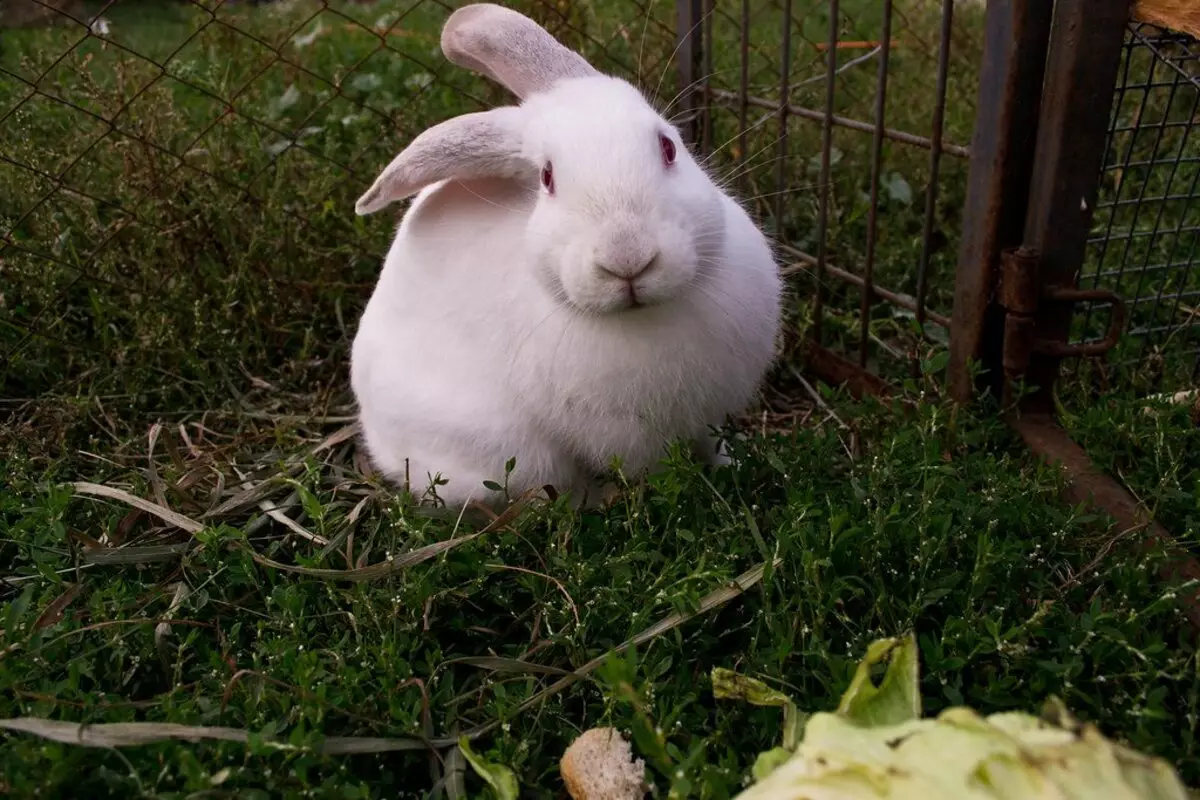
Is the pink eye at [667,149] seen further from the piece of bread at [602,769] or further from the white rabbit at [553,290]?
the piece of bread at [602,769]

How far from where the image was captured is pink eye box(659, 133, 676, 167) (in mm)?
2010

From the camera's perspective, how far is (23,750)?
4.42 ft

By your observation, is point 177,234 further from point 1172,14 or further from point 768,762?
point 1172,14

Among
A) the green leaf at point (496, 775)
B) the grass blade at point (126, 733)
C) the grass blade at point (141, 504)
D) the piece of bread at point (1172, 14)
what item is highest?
the piece of bread at point (1172, 14)

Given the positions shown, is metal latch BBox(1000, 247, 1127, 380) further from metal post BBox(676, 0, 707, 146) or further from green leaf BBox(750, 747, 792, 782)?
green leaf BBox(750, 747, 792, 782)

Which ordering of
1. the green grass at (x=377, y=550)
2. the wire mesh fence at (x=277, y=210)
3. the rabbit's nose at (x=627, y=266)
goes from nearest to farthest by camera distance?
the green grass at (x=377, y=550)
the rabbit's nose at (x=627, y=266)
the wire mesh fence at (x=277, y=210)

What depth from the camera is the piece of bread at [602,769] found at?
1416 mm

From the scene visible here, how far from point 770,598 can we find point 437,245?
113 centimetres

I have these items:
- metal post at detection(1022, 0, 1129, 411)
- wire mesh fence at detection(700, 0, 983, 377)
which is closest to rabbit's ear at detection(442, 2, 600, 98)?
wire mesh fence at detection(700, 0, 983, 377)

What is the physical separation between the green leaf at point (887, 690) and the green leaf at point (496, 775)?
1.61 feet

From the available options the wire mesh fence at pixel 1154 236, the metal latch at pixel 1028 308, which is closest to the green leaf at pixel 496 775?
the metal latch at pixel 1028 308

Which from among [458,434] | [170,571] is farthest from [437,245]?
[170,571]

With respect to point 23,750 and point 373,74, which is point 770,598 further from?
point 373,74

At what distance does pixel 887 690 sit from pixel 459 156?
1353mm
